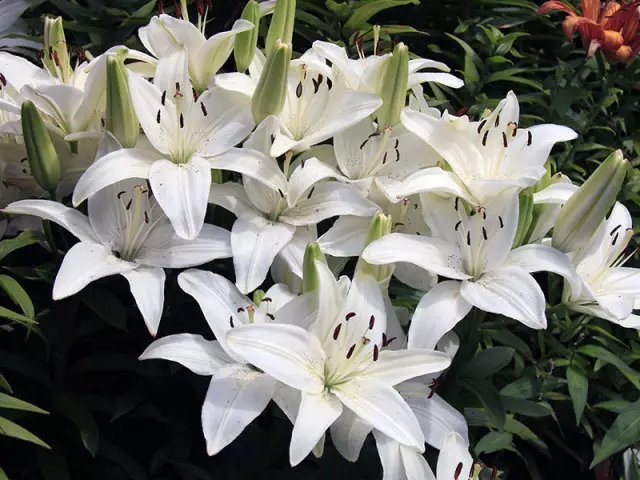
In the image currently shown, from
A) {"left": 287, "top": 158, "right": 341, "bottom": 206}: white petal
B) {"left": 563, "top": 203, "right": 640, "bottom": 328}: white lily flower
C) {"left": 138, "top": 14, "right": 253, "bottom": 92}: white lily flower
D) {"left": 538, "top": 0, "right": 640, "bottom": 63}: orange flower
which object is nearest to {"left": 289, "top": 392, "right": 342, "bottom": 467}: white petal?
{"left": 287, "top": 158, "right": 341, "bottom": 206}: white petal

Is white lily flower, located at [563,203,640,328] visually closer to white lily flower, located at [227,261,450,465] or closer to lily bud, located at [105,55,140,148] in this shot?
white lily flower, located at [227,261,450,465]

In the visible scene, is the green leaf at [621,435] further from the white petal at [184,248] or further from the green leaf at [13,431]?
the green leaf at [13,431]

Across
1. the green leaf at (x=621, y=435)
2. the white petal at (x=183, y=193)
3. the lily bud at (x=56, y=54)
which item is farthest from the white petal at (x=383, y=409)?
the lily bud at (x=56, y=54)

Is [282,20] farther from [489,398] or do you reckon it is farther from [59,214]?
[489,398]

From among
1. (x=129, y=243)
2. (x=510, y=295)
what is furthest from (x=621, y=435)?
(x=129, y=243)

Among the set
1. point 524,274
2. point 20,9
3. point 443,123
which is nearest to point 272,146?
point 443,123

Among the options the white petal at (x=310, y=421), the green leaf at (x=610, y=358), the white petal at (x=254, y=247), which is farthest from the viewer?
the green leaf at (x=610, y=358)
